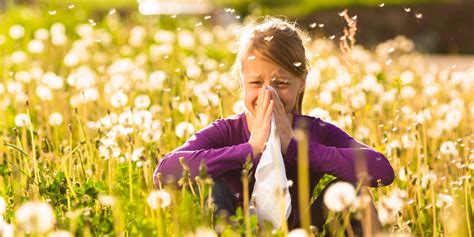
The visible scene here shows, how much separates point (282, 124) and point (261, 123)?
0.07m

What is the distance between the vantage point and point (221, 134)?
3.40 m

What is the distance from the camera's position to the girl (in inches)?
123

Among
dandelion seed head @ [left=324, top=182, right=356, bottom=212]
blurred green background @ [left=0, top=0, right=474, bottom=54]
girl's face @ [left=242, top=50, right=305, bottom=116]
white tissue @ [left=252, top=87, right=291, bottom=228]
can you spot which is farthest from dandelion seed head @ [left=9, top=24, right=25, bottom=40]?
dandelion seed head @ [left=324, top=182, right=356, bottom=212]

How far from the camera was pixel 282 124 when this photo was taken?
3.14 meters

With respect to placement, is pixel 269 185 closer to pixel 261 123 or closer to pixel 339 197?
pixel 261 123

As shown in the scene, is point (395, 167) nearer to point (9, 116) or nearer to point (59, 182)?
point (59, 182)

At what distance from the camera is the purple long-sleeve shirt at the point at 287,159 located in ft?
10.3

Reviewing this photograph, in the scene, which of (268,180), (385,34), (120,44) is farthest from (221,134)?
(385,34)

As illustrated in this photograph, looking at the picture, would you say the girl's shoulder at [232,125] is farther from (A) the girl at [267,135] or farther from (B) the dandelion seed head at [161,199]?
(B) the dandelion seed head at [161,199]

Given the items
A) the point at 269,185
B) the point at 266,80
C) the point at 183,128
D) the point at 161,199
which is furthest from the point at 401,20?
the point at 161,199

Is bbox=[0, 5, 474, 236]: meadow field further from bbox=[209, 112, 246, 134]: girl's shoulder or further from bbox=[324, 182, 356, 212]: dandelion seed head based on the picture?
bbox=[209, 112, 246, 134]: girl's shoulder

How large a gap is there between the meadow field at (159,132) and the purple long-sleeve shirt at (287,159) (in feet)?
0.28

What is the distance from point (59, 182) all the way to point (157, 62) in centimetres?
430

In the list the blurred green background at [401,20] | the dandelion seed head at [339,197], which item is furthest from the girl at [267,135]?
the blurred green background at [401,20]
